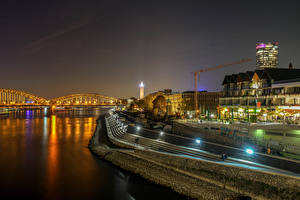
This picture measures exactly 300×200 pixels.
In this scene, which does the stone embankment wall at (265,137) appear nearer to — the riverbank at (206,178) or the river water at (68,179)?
the riverbank at (206,178)

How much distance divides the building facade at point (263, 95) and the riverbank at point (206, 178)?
24.9m

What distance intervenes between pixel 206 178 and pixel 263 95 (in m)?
37.9

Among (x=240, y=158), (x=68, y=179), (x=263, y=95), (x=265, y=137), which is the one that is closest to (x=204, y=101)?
(x=263, y=95)

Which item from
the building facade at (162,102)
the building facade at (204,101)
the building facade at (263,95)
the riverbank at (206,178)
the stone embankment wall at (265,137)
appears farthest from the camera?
the building facade at (162,102)

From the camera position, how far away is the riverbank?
14.6 meters

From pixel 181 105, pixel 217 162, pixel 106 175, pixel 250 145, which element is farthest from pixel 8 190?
pixel 181 105

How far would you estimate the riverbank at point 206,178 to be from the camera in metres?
14.6

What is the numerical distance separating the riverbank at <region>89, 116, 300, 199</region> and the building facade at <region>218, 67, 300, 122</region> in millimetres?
24862

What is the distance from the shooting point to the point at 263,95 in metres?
49.5

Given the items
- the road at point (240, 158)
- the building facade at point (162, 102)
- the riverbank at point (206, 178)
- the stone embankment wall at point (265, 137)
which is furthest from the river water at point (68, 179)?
the building facade at point (162, 102)

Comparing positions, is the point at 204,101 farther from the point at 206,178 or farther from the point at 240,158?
the point at 206,178

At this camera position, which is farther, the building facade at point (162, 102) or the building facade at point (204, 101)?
the building facade at point (162, 102)

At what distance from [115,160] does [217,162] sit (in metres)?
14.1

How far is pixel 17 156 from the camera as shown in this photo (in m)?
34.2
